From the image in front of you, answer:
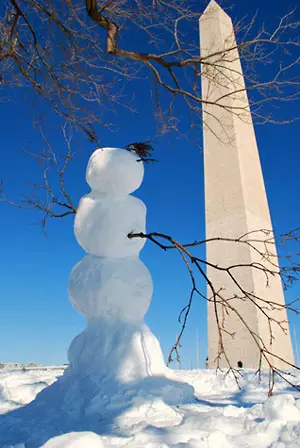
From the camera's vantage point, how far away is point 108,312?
9.60 feet

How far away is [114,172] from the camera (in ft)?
10.0

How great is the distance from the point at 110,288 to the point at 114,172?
961 mm

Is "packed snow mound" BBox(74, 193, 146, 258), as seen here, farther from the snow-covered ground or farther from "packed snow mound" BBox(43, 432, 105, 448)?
"packed snow mound" BBox(43, 432, 105, 448)

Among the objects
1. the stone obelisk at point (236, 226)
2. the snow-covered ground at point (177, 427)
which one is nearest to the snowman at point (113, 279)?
the snow-covered ground at point (177, 427)

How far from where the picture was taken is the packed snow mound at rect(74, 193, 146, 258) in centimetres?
299

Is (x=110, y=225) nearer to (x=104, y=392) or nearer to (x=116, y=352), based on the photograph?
(x=116, y=352)

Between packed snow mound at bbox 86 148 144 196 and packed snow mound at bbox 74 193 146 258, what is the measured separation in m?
0.09

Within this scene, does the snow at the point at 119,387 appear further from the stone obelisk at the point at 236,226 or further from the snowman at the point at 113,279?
the stone obelisk at the point at 236,226

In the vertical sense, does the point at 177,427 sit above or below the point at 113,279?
below

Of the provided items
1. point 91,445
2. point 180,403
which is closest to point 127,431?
point 91,445

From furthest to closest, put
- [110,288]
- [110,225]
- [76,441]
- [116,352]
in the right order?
[110,225], [110,288], [116,352], [76,441]

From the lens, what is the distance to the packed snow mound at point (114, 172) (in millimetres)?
3074

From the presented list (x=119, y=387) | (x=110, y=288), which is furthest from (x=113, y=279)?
(x=119, y=387)

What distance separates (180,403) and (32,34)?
288 cm
